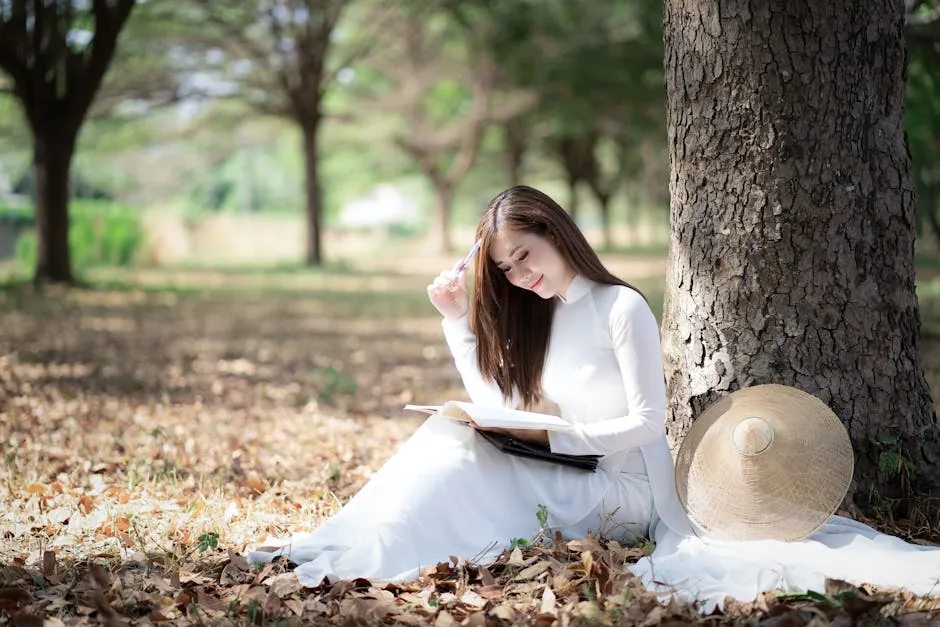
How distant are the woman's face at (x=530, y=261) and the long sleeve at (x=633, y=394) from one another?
281 millimetres

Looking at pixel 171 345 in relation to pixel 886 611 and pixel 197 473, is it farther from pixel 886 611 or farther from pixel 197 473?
pixel 886 611

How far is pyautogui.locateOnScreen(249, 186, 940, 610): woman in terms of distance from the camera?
3115mm

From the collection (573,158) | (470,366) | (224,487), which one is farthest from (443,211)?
(470,366)

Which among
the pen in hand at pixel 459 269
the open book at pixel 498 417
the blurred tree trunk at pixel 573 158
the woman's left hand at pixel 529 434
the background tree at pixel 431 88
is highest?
the background tree at pixel 431 88

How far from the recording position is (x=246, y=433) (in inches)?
227

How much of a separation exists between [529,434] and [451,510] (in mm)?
375

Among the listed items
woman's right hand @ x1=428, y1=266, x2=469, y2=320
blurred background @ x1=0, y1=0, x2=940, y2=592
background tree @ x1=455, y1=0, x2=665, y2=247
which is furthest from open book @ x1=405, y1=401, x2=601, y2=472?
background tree @ x1=455, y1=0, x2=665, y2=247

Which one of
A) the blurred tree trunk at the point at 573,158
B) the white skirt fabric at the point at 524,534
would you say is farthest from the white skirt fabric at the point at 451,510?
the blurred tree trunk at the point at 573,158

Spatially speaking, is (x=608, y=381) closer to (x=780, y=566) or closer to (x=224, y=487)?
(x=780, y=566)

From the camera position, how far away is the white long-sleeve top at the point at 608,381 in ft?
10.8

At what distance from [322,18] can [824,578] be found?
20.1 meters

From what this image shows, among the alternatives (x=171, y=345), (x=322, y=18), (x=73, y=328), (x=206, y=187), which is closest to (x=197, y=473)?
(x=171, y=345)

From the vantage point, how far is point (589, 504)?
3.42 meters

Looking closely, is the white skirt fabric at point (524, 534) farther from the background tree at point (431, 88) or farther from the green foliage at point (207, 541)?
the background tree at point (431, 88)
